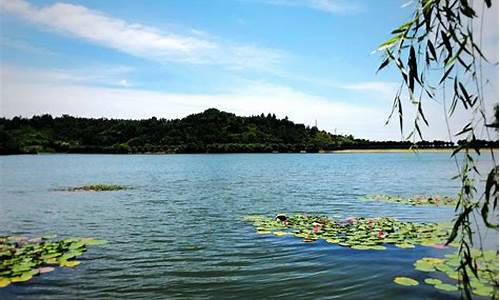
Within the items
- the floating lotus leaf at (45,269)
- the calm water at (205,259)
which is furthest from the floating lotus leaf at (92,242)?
the floating lotus leaf at (45,269)

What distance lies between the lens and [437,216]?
13734 mm

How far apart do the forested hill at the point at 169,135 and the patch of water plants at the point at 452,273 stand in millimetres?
106152

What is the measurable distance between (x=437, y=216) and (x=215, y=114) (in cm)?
13970

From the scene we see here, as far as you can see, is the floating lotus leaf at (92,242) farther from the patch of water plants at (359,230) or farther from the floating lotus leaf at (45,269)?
the patch of water plants at (359,230)

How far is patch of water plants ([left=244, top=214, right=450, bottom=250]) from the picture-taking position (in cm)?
953

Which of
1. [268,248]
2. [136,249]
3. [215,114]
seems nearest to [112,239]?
[136,249]

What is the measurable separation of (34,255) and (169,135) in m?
125

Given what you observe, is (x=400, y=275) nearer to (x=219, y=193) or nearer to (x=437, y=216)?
(x=437, y=216)

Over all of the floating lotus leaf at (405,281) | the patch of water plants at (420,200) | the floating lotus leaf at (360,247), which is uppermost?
the floating lotus leaf at (405,281)

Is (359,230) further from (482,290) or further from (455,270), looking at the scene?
(482,290)

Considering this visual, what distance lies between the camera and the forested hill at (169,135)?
10900 centimetres

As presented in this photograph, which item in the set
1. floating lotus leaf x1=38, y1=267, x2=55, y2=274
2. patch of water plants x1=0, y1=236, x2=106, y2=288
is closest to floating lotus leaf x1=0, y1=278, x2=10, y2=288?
patch of water plants x1=0, y1=236, x2=106, y2=288

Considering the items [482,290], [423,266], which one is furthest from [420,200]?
[482,290]

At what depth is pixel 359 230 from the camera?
440 inches
